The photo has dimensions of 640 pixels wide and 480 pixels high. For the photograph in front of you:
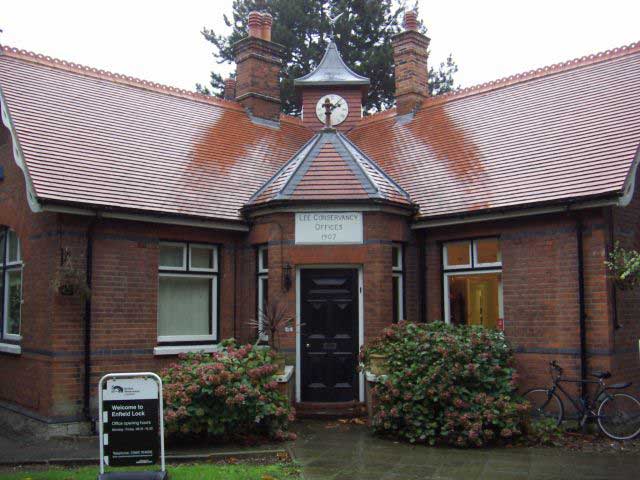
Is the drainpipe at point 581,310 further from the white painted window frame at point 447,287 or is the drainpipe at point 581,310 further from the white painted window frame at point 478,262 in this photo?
the white painted window frame at point 447,287

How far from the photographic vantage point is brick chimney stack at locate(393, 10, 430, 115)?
1603cm

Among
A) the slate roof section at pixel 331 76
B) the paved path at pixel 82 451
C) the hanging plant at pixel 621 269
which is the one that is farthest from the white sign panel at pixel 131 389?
the slate roof section at pixel 331 76

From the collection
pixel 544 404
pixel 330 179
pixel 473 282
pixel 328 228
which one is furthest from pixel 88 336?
pixel 544 404

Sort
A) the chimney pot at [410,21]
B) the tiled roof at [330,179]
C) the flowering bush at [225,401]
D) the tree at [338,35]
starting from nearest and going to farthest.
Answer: the flowering bush at [225,401]
the tiled roof at [330,179]
the chimney pot at [410,21]
the tree at [338,35]

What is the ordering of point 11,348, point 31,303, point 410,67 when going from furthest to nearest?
point 410,67 < point 11,348 < point 31,303

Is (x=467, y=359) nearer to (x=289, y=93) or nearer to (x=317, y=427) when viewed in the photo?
(x=317, y=427)

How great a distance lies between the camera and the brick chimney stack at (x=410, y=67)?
16031mm

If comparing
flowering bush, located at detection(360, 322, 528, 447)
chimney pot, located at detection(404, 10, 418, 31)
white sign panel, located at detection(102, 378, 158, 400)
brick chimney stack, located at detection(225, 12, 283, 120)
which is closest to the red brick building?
flowering bush, located at detection(360, 322, 528, 447)

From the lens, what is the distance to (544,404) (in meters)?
9.73

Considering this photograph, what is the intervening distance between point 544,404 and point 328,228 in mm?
4405

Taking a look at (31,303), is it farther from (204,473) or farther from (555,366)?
(555,366)

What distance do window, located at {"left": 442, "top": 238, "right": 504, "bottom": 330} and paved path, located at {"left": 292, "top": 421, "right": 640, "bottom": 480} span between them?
3226mm

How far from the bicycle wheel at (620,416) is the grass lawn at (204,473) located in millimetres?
4571

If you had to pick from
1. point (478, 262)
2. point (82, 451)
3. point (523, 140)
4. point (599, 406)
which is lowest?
point (82, 451)
